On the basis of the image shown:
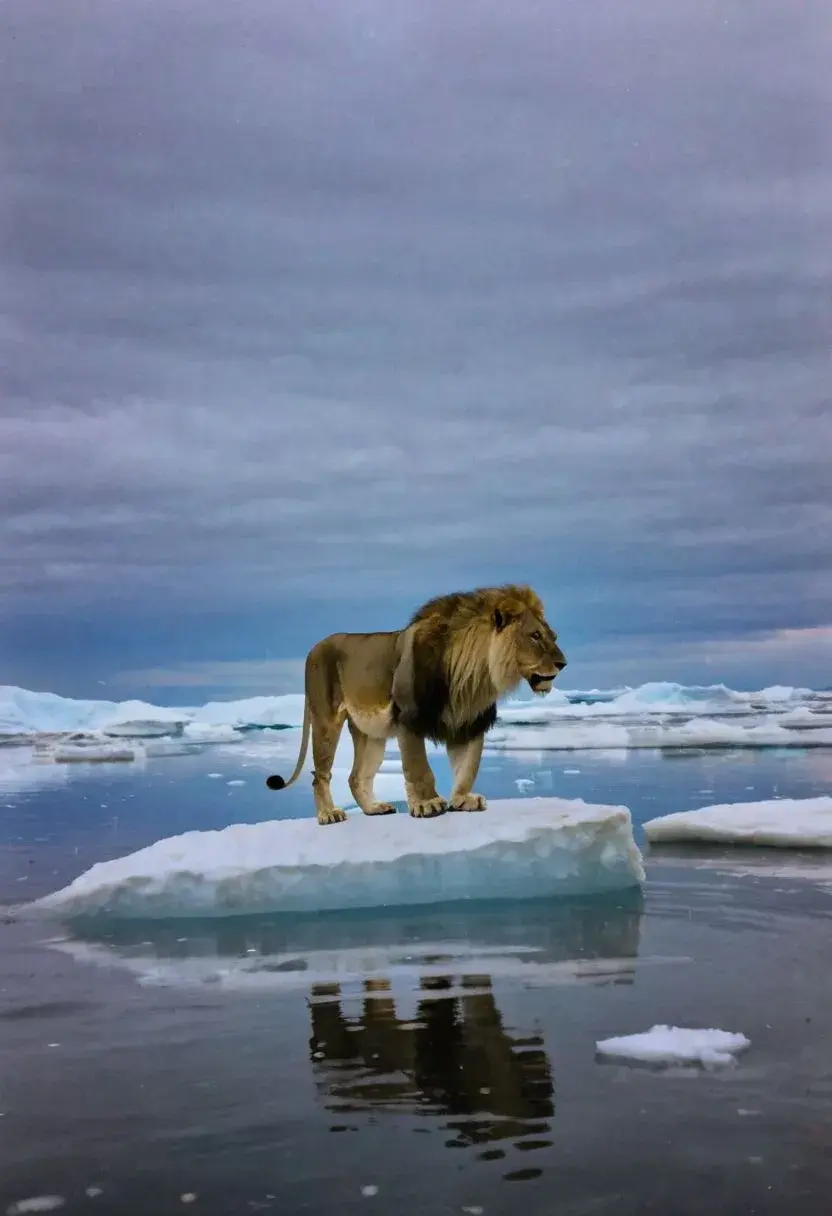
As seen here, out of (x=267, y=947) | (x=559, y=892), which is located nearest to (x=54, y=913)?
(x=267, y=947)

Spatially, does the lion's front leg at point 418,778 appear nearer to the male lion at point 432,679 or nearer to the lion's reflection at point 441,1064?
the male lion at point 432,679

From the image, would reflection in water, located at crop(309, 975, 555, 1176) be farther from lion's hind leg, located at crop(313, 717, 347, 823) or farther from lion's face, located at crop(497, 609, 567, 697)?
lion's hind leg, located at crop(313, 717, 347, 823)

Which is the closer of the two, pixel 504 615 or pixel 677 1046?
pixel 677 1046

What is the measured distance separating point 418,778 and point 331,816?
0.65 metres

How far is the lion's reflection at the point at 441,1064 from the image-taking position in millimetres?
3188

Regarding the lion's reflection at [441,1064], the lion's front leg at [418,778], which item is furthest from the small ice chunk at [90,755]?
the lion's reflection at [441,1064]

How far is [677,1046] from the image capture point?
12.1 feet

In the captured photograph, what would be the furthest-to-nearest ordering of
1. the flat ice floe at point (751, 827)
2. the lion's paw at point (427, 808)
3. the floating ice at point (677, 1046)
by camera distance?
1. the flat ice floe at point (751, 827)
2. the lion's paw at point (427, 808)
3. the floating ice at point (677, 1046)

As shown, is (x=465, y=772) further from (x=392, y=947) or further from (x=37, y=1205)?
(x=37, y=1205)

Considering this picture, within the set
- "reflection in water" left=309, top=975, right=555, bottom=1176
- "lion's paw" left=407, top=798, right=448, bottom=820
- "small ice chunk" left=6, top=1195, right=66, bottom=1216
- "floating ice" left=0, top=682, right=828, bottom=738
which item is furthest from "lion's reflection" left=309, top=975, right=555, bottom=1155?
"floating ice" left=0, top=682, right=828, bottom=738

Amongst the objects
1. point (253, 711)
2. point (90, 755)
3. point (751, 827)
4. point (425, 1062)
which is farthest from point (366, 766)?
point (253, 711)

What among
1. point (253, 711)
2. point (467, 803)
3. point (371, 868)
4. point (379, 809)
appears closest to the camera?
point (371, 868)

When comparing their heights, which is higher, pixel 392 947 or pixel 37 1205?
pixel 392 947

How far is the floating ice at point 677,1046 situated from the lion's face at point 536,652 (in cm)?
312
